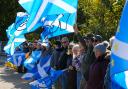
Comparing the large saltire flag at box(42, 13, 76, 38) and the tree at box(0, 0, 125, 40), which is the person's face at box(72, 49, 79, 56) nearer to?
the large saltire flag at box(42, 13, 76, 38)

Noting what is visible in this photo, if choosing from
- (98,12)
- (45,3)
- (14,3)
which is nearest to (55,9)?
(45,3)

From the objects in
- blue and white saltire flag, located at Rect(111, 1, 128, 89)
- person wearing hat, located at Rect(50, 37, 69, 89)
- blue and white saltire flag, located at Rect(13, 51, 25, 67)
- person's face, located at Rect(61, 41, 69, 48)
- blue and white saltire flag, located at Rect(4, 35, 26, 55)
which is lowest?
blue and white saltire flag, located at Rect(13, 51, 25, 67)

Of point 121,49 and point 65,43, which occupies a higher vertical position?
point 121,49

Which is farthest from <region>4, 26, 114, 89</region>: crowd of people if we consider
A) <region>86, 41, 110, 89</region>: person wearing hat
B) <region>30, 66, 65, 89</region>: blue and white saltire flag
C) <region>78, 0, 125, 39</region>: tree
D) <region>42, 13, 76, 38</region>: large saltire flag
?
<region>78, 0, 125, 39</region>: tree

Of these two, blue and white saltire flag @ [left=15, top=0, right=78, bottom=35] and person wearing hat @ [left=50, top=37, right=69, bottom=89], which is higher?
blue and white saltire flag @ [left=15, top=0, right=78, bottom=35]

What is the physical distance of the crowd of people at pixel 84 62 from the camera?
7.43m

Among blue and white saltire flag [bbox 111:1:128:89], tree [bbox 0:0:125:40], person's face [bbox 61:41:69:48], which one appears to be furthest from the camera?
tree [bbox 0:0:125:40]

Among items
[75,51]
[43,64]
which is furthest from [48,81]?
[75,51]

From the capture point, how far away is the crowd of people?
292 inches

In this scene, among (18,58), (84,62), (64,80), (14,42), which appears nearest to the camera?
(84,62)

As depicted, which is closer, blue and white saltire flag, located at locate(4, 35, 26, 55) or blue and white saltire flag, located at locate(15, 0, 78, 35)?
blue and white saltire flag, located at locate(15, 0, 78, 35)

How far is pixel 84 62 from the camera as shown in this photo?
26.1 ft

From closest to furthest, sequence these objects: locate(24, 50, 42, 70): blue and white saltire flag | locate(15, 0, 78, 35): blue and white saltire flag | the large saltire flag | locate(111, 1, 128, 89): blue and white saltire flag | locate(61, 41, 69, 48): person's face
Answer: locate(111, 1, 128, 89): blue and white saltire flag → locate(15, 0, 78, 35): blue and white saltire flag → the large saltire flag → locate(61, 41, 69, 48): person's face → locate(24, 50, 42, 70): blue and white saltire flag

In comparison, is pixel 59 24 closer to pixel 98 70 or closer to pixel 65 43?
pixel 65 43
